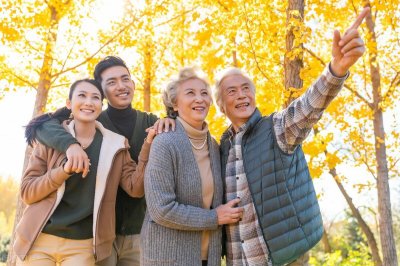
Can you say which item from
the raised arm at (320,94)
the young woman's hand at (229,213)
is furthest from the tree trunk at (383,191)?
the young woman's hand at (229,213)

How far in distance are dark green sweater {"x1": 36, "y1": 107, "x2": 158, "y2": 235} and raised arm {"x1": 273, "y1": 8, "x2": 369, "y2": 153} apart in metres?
1.17

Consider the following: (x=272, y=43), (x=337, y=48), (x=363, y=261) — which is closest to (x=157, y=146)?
(x=337, y=48)

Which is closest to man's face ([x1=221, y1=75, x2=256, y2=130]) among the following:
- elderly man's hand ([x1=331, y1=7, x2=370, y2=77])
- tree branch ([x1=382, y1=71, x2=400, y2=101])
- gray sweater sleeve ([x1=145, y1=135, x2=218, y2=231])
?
gray sweater sleeve ([x1=145, y1=135, x2=218, y2=231])

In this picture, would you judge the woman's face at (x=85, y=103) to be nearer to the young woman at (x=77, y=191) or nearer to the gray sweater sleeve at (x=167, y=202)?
the young woman at (x=77, y=191)

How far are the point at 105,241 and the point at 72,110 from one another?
919mm

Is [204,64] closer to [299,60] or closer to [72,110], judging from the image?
[299,60]

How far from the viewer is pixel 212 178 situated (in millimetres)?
2670

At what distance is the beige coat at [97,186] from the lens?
2.61 metres

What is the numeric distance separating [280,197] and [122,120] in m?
1.48

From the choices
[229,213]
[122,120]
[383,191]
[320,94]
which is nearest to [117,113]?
[122,120]

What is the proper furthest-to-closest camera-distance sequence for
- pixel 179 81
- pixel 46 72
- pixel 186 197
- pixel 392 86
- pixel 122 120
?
pixel 392 86
pixel 46 72
pixel 122 120
pixel 179 81
pixel 186 197

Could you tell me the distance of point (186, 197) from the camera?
8.40ft

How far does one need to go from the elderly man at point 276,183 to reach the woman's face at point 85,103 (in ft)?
3.17

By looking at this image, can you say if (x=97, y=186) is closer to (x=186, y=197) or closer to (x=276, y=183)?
(x=186, y=197)
